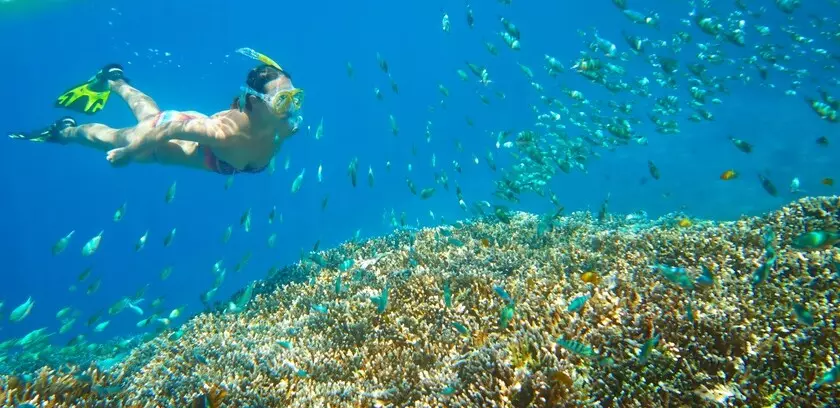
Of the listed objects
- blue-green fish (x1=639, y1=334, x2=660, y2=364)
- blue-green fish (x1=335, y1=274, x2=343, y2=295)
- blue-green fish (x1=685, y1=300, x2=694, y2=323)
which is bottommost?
blue-green fish (x1=639, y1=334, x2=660, y2=364)

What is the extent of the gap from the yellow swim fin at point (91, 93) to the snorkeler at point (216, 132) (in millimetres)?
1087

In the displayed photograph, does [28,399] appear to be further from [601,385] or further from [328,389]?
[601,385]

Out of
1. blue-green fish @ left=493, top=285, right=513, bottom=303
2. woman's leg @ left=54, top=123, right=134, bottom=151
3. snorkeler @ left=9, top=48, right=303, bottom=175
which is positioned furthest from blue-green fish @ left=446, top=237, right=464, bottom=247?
woman's leg @ left=54, top=123, right=134, bottom=151

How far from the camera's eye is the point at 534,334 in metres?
3.88

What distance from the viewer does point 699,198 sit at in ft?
105

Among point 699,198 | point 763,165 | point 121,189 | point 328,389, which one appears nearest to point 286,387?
point 328,389

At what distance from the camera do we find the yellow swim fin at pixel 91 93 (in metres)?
8.55

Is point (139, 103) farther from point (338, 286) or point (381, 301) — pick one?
point (381, 301)

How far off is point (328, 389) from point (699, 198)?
3614cm

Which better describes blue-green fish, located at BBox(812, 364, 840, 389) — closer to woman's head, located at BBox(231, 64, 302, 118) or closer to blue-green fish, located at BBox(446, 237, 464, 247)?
blue-green fish, located at BBox(446, 237, 464, 247)

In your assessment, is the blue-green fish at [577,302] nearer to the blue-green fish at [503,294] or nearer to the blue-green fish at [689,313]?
the blue-green fish at [503,294]

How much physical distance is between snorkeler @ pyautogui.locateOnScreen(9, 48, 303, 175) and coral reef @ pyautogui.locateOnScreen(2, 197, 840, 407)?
2588mm

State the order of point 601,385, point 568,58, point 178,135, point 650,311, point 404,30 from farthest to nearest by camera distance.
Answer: point 568,58, point 404,30, point 178,135, point 650,311, point 601,385

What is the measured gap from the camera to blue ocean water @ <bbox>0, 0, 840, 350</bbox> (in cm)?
3669
